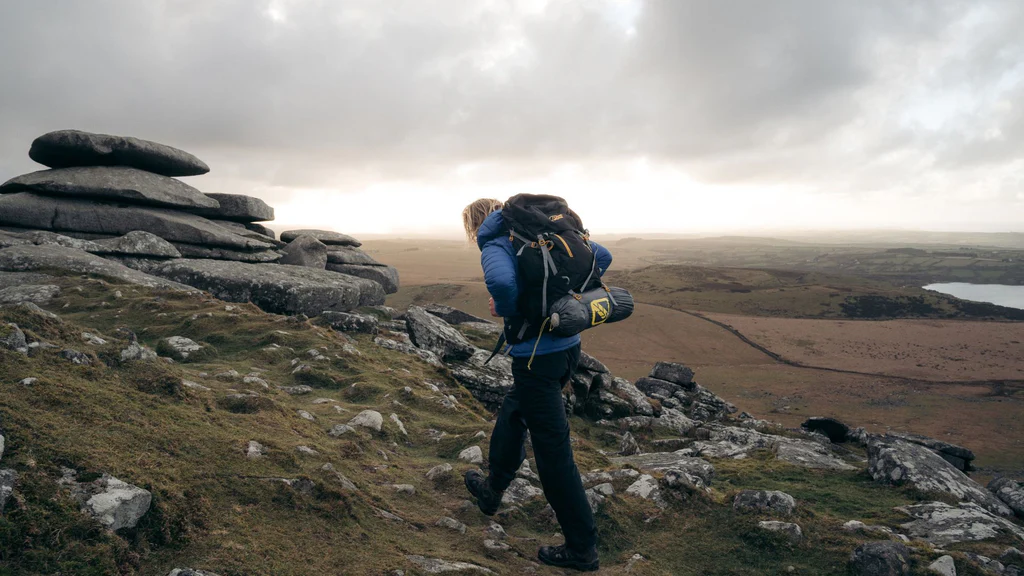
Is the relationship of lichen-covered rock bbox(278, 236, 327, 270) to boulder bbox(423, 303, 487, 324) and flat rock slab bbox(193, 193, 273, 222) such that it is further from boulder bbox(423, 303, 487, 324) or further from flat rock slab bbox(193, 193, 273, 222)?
boulder bbox(423, 303, 487, 324)

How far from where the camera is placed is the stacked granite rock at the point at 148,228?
17.1 metres

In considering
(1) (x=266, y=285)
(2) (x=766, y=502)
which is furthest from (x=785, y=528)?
(1) (x=266, y=285)

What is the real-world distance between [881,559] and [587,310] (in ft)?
12.0

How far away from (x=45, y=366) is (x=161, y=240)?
55.5ft

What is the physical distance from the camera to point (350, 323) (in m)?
14.7

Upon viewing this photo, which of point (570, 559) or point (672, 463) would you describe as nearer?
point (570, 559)

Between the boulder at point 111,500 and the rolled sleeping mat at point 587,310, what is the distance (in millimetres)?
3332

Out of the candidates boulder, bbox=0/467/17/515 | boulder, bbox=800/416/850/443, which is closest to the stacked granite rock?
boulder, bbox=0/467/17/515

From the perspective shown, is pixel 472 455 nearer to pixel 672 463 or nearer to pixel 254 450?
pixel 254 450

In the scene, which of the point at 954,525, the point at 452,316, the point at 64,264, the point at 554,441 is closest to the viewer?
the point at 554,441

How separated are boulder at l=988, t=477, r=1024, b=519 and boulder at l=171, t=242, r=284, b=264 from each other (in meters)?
22.7

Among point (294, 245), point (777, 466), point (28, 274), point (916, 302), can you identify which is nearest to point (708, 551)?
point (777, 466)

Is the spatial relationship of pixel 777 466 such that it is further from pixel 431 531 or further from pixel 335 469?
pixel 335 469

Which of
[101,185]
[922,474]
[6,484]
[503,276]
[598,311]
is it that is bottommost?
[922,474]
